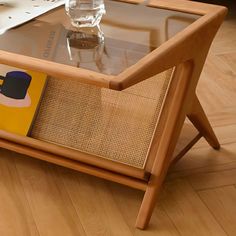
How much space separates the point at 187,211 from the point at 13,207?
1.20 ft

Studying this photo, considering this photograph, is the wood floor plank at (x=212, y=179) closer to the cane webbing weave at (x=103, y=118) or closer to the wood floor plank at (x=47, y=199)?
the cane webbing weave at (x=103, y=118)

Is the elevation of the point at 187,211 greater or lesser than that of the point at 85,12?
lesser

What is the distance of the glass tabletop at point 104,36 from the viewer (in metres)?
0.78

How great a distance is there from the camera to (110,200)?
3.37 ft

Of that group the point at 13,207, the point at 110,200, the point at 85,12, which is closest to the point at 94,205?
the point at 110,200

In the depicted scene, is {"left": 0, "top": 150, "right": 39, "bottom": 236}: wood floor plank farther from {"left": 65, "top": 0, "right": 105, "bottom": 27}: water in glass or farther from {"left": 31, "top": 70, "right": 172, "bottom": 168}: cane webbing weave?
{"left": 65, "top": 0, "right": 105, "bottom": 27}: water in glass

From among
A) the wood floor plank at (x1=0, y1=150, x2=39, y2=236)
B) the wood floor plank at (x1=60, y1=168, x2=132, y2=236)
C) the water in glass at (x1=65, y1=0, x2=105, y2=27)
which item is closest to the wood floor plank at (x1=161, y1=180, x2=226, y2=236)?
the wood floor plank at (x1=60, y1=168, x2=132, y2=236)

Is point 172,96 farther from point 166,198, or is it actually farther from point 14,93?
point 14,93

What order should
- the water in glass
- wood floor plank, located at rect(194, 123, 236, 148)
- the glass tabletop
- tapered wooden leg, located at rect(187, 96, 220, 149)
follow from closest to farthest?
the glass tabletop
the water in glass
tapered wooden leg, located at rect(187, 96, 220, 149)
wood floor plank, located at rect(194, 123, 236, 148)

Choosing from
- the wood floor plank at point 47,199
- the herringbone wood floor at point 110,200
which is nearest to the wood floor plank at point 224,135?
the herringbone wood floor at point 110,200

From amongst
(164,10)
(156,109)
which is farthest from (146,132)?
(164,10)

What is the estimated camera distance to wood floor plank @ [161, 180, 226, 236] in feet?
3.13

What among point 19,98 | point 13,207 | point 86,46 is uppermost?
point 86,46

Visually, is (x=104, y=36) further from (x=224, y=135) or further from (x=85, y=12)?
(x=224, y=135)
